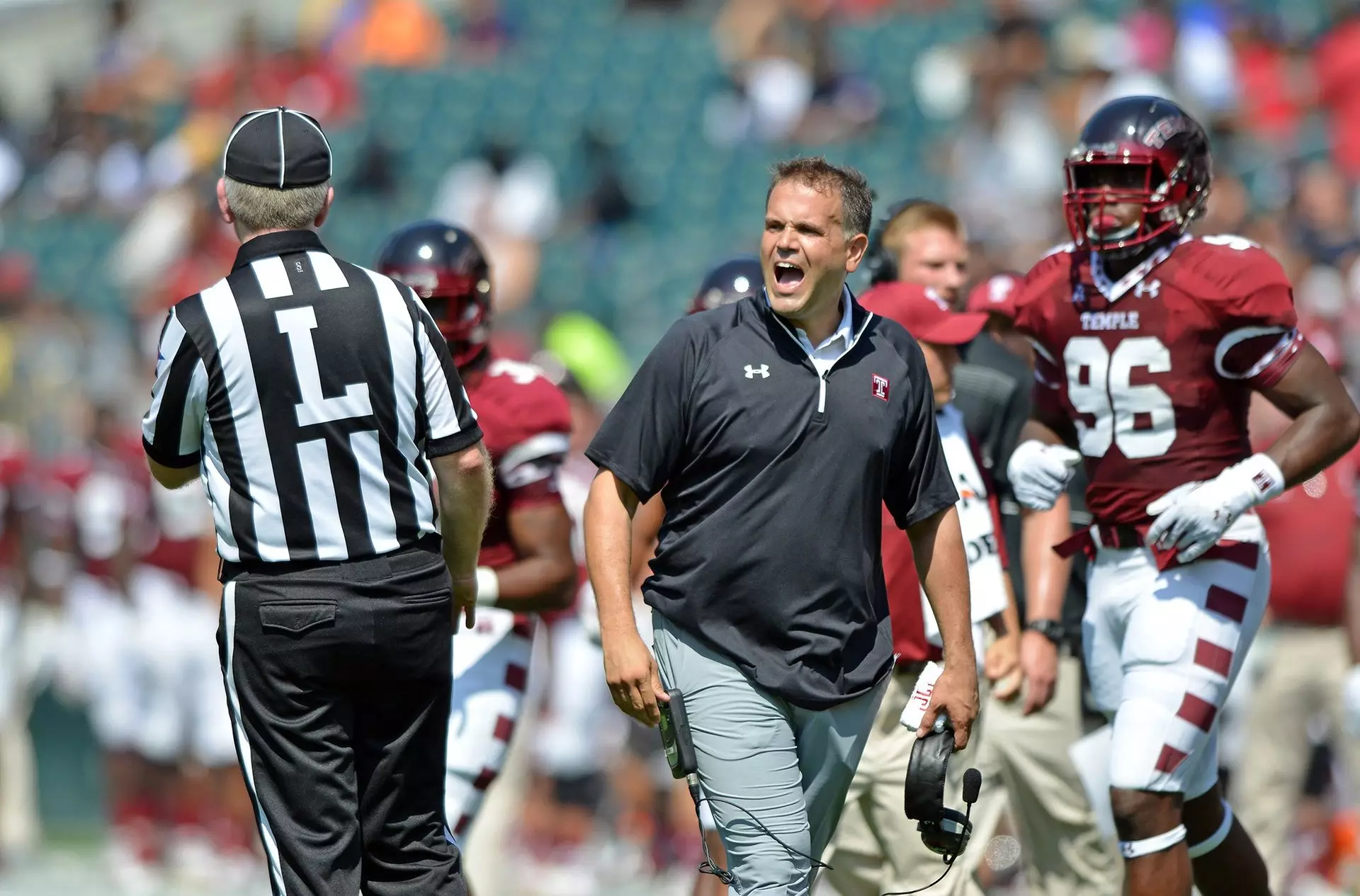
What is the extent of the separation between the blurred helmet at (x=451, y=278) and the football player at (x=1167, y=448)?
5.59 feet

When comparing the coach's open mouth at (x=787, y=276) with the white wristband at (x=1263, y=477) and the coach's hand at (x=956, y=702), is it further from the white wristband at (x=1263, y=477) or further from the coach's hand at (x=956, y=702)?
the white wristband at (x=1263, y=477)

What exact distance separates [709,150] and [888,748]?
10.1 m

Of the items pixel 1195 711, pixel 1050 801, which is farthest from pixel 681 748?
pixel 1050 801

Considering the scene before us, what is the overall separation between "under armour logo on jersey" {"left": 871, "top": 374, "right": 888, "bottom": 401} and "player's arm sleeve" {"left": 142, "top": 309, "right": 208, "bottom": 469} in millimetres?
1578

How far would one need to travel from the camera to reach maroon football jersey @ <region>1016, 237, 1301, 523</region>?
488cm

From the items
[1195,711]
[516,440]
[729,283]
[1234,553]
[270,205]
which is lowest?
[1195,711]

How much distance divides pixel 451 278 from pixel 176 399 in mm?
1545

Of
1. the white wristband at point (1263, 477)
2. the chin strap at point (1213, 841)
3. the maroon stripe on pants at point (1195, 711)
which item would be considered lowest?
the chin strap at point (1213, 841)

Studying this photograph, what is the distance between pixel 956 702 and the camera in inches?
171

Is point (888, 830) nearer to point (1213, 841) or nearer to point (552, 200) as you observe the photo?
point (1213, 841)

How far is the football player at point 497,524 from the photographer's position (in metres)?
5.50

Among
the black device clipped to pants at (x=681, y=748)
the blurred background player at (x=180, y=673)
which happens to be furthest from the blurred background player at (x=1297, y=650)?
the blurred background player at (x=180, y=673)

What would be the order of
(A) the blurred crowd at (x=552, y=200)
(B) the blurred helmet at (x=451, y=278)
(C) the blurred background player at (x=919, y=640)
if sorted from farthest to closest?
(A) the blurred crowd at (x=552, y=200) → (B) the blurred helmet at (x=451, y=278) → (C) the blurred background player at (x=919, y=640)

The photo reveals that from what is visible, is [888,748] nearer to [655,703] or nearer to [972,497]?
[972,497]
